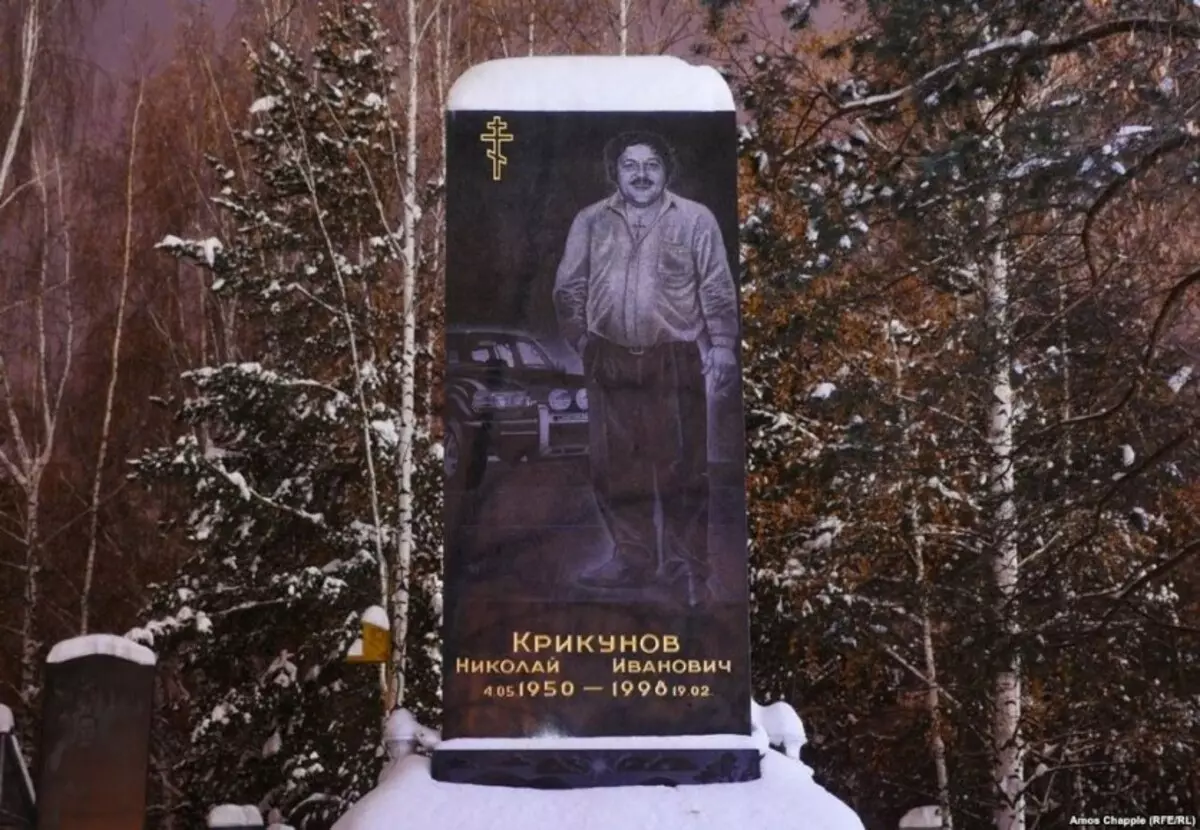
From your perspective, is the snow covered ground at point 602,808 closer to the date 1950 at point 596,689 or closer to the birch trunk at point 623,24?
the date 1950 at point 596,689

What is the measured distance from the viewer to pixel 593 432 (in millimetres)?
6598

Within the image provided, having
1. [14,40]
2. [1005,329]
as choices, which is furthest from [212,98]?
[1005,329]

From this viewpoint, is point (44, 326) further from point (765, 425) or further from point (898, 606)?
point (898, 606)

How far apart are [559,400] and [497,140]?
1.42 meters

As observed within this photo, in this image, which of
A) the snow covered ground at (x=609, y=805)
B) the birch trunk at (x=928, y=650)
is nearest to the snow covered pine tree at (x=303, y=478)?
the birch trunk at (x=928, y=650)

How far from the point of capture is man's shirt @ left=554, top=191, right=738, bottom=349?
22.0 ft

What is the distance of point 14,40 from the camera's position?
1780 cm

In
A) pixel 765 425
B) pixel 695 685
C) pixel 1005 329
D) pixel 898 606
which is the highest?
pixel 1005 329

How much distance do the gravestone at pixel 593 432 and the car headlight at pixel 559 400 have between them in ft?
0.03

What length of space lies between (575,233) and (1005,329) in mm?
4363

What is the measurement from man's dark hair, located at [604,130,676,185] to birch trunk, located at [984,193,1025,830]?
3629 mm

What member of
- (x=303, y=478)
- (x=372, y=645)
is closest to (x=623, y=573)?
(x=372, y=645)

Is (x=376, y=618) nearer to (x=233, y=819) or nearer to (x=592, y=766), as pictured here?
(x=233, y=819)

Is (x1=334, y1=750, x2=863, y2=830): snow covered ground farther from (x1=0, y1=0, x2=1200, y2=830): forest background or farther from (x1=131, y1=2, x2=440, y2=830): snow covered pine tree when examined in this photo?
(x1=131, y1=2, x2=440, y2=830): snow covered pine tree
